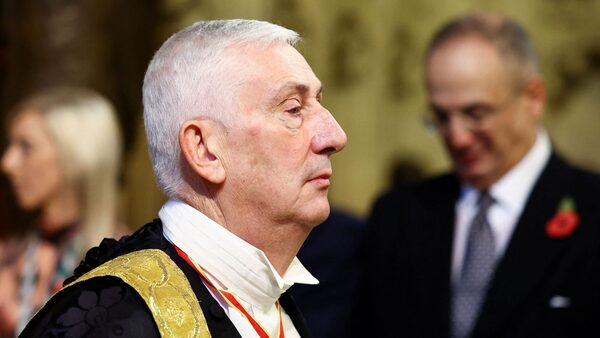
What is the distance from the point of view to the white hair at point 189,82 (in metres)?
2.30

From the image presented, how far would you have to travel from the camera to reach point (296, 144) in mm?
2314

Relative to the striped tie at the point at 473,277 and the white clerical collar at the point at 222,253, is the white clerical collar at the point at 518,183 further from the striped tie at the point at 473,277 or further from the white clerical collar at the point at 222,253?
the white clerical collar at the point at 222,253

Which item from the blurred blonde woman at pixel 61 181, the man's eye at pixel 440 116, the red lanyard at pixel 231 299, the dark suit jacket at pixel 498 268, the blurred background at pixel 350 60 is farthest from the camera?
the blurred background at pixel 350 60

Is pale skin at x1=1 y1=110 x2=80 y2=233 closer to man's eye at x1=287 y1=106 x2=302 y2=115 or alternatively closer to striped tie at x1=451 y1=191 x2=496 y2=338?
striped tie at x1=451 y1=191 x2=496 y2=338

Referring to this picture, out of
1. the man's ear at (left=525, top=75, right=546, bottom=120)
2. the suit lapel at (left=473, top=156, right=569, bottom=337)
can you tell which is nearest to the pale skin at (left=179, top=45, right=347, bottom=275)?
the suit lapel at (left=473, top=156, right=569, bottom=337)

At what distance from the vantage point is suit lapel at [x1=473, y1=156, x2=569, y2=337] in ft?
12.3

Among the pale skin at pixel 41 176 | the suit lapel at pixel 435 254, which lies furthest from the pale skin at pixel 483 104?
the pale skin at pixel 41 176

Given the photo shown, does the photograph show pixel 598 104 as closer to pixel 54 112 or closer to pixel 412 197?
pixel 412 197

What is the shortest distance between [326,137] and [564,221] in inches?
67.8

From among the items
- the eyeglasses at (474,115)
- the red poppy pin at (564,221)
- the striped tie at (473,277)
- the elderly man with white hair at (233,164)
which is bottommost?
the striped tie at (473,277)

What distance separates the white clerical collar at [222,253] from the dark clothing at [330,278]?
1586 mm

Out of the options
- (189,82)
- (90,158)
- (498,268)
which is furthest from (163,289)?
(90,158)

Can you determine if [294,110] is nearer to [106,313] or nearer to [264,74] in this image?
[264,74]

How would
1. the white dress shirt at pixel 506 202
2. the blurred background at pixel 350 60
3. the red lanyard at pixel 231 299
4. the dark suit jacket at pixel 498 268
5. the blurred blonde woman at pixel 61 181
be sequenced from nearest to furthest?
1. the red lanyard at pixel 231 299
2. the dark suit jacket at pixel 498 268
3. the white dress shirt at pixel 506 202
4. the blurred blonde woman at pixel 61 181
5. the blurred background at pixel 350 60
